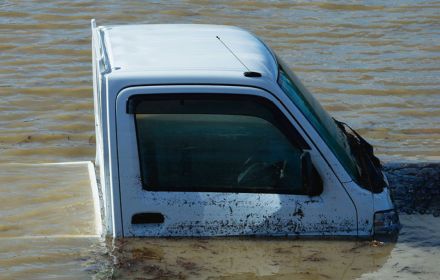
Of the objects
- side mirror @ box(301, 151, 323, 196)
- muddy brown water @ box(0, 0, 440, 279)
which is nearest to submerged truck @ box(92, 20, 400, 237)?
side mirror @ box(301, 151, 323, 196)

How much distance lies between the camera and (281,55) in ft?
38.8

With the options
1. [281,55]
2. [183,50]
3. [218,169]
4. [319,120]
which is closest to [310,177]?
[319,120]

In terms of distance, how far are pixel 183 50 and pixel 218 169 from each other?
0.75 metres

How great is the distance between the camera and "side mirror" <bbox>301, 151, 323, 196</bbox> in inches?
198

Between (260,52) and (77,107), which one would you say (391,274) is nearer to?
(260,52)

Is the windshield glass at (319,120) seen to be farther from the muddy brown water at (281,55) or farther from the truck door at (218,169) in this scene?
the muddy brown water at (281,55)

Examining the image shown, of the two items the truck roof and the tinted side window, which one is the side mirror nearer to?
the tinted side window

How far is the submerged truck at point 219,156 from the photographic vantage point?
16.4 ft

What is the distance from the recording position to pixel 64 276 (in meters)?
5.18

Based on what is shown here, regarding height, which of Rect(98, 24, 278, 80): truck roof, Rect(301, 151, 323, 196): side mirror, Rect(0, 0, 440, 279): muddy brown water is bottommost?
Rect(0, 0, 440, 279): muddy brown water

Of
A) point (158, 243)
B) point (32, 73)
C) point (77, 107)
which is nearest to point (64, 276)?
point (158, 243)

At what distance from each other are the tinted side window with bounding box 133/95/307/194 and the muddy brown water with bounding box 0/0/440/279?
333 mm

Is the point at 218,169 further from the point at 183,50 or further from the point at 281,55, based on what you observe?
the point at 281,55

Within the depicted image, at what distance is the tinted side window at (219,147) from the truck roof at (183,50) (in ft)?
0.69
